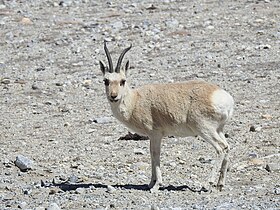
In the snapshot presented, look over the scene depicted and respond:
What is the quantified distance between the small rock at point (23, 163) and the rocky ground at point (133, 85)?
22 mm

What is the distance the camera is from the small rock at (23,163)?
13.2 m

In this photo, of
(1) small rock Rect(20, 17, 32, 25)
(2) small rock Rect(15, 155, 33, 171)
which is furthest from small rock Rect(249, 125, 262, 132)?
(1) small rock Rect(20, 17, 32, 25)

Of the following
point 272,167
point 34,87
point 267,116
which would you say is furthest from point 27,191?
point 34,87

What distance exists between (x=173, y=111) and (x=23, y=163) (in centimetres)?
275

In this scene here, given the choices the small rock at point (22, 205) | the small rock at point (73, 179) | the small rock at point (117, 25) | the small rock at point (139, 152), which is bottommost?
the small rock at point (117, 25)

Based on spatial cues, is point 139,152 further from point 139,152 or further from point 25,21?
point 25,21

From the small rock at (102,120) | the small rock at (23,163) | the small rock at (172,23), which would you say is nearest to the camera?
the small rock at (23,163)

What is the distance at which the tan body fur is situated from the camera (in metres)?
11.5

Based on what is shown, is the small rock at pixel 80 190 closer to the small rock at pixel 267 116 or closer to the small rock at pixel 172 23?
the small rock at pixel 267 116

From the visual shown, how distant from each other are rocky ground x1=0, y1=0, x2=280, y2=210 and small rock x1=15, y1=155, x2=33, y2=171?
0.07 ft

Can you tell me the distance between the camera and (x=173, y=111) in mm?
11742

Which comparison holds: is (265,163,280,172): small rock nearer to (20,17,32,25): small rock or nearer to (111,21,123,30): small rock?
(111,21,123,30): small rock

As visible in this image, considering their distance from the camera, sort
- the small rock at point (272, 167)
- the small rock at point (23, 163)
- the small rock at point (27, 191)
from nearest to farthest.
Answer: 1. the small rock at point (27, 191)
2. the small rock at point (272, 167)
3. the small rock at point (23, 163)

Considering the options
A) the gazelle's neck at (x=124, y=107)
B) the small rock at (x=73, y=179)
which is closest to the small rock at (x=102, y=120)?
the small rock at (x=73, y=179)
